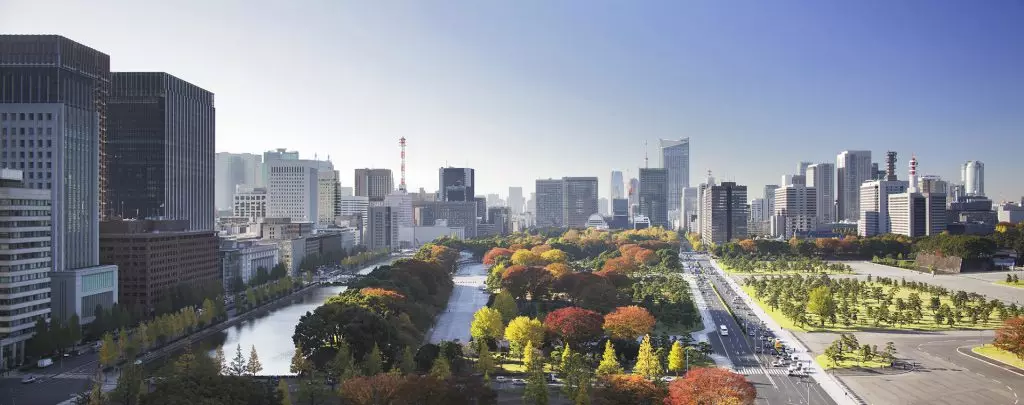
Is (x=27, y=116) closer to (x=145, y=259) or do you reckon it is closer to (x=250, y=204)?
(x=145, y=259)

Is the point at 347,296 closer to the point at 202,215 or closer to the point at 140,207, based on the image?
the point at 140,207

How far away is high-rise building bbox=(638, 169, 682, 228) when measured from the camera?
7746 inches

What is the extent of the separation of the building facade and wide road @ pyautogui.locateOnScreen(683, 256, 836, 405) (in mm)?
138383

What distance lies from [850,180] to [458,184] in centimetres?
9978

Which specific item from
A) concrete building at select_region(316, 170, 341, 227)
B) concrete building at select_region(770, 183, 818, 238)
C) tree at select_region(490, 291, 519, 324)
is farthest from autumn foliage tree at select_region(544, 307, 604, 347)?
concrete building at select_region(316, 170, 341, 227)

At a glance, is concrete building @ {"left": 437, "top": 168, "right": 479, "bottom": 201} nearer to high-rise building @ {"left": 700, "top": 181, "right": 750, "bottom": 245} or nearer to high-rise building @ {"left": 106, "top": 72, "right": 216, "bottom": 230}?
high-rise building @ {"left": 700, "top": 181, "right": 750, "bottom": 245}

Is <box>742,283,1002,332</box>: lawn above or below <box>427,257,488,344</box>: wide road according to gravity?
above

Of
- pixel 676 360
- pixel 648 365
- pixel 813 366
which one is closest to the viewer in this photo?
pixel 648 365

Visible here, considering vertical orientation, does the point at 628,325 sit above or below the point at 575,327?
below

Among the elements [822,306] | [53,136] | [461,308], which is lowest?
[461,308]

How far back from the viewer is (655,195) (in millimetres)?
196750

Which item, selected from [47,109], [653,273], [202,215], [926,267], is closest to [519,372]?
[47,109]

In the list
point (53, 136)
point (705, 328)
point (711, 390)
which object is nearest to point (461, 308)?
point (705, 328)

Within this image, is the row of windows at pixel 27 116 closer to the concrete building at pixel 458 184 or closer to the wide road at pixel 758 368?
the wide road at pixel 758 368
